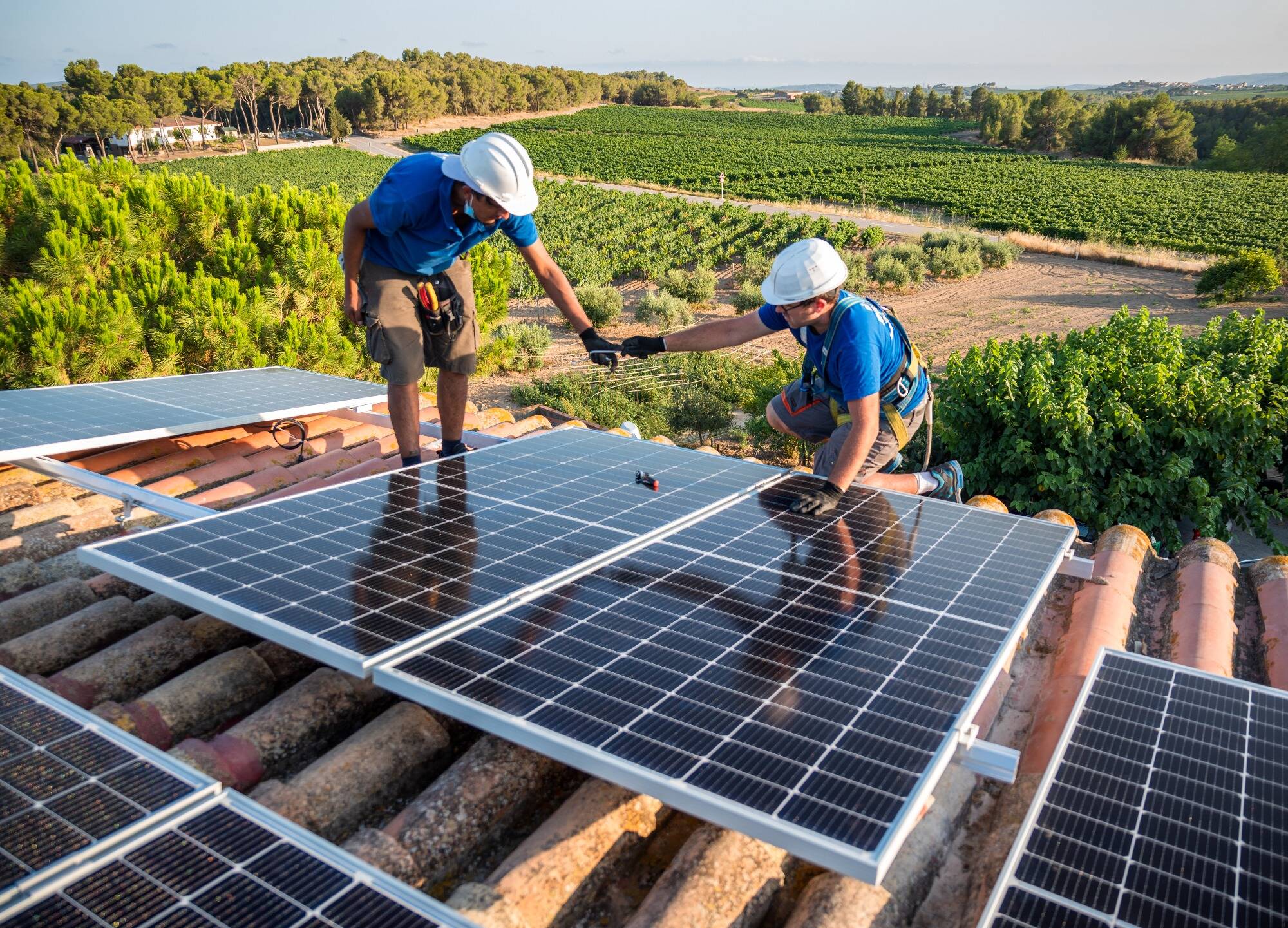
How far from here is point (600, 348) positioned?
22.7 feet

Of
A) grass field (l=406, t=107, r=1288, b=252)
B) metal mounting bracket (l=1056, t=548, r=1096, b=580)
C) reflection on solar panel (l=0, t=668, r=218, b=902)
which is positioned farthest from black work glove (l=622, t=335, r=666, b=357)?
grass field (l=406, t=107, r=1288, b=252)

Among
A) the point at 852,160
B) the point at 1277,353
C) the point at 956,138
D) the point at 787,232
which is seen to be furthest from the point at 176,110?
the point at 1277,353

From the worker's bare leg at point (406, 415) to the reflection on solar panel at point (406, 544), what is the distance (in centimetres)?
85

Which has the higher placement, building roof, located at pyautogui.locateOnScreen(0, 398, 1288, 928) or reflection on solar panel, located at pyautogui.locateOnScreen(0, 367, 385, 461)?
reflection on solar panel, located at pyautogui.locateOnScreen(0, 367, 385, 461)

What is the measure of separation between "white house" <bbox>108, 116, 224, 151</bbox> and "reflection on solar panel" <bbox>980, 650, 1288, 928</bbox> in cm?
11758

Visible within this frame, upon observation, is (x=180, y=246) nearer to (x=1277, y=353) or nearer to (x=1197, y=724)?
(x=1197, y=724)

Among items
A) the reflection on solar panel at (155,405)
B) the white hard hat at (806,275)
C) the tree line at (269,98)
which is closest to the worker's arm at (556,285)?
the white hard hat at (806,275)

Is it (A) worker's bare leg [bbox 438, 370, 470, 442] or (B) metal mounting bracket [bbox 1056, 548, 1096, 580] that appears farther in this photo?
(A) worker's bare leg [bbox 438, 370, 470, 442]

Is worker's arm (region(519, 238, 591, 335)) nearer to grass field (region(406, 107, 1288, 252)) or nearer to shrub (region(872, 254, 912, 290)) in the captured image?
shrub (region(872, 254, 912, 290))

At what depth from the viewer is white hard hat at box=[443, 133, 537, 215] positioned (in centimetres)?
583

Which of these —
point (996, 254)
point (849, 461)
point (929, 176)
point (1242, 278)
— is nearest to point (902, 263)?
point (996, 254)

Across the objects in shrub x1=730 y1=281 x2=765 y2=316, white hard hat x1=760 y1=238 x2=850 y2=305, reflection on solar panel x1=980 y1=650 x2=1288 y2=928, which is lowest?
shrub x1=730 y1=281 x2=765 y2=316

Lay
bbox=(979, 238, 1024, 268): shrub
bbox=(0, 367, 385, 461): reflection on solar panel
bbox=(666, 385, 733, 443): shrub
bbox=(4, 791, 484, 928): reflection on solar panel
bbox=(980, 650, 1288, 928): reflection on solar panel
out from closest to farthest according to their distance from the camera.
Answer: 1. bbox=(4, 791, 484, 928): reflection on solar panel
2. bbox=(980, 650, 1288, 928): reflection on solar panel
3. bbox=(0, 367, 385, 461): reflection on solar panel
4. bbox=(666, 385, 733, 443): shrub
5. bbox=(979, 238, 1024, 268): shrub

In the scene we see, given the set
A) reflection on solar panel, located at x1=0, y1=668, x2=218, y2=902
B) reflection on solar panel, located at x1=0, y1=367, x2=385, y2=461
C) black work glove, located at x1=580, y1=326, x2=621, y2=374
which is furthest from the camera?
black work glove, located at x1=580, y1=326, x2=621, y2=374
